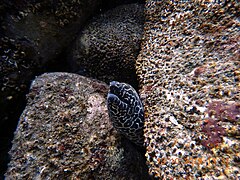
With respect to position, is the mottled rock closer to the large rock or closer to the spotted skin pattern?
the large rock

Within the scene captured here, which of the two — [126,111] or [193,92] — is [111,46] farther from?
[193,92]

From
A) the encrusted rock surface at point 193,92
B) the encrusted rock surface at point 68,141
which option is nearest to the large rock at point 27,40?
the encrusted rock surface at point 68,141

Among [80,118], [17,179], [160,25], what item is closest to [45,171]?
[17,179]

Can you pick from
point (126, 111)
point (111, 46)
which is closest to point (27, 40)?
point (111, 46)

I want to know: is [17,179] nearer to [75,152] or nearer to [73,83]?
[75,152]

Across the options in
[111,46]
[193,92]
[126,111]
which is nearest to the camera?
[193,92]

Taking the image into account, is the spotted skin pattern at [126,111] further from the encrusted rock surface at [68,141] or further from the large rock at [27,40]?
the large rock at [27,40]

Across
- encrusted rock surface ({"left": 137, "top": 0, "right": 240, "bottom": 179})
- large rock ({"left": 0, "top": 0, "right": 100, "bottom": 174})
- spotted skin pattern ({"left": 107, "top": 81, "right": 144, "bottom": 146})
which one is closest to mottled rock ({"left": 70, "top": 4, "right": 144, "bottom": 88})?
large rock ({"left": 0, "top": 0, "right": 100, "bottom": 174})
